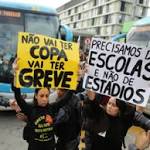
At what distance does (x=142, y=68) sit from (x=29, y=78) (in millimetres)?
1280

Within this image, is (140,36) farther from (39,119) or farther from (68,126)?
(39,119)

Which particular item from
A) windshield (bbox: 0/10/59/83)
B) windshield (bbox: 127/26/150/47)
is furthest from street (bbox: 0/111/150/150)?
windshield (bbox: 127/26/150/47)

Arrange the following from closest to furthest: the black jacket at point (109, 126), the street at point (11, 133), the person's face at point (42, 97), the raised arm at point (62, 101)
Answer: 1. the black jacket at point (109, 126)
2. the person's face at point (42, 97)
3. the raised arm at point (62, 101)
4. the street at point (11, 133)

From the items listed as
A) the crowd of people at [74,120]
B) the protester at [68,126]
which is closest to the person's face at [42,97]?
the crowd of people at [74,120]

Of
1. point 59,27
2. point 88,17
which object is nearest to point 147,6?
point 88,17

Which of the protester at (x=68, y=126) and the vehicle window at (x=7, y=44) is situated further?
the vehicle window at (x=7, y=44)

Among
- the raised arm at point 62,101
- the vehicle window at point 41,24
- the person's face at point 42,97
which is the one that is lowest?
the raised arm at point 62,101

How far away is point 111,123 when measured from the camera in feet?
13.1

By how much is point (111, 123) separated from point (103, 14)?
6333 cm

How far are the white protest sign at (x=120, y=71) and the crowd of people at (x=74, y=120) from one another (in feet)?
0.39

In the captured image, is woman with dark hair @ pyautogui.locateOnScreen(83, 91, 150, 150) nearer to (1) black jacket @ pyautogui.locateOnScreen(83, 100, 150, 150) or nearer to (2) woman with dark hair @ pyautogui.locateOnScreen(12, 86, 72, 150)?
(1) black jacket @ pyautogui.locateOnScreen(83, 100, 150, 150)

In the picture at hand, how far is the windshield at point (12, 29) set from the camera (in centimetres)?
904

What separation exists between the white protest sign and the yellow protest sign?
10.6 inches

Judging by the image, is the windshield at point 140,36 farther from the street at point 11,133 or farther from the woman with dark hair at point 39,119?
the woman with dark hair at point 39,119
